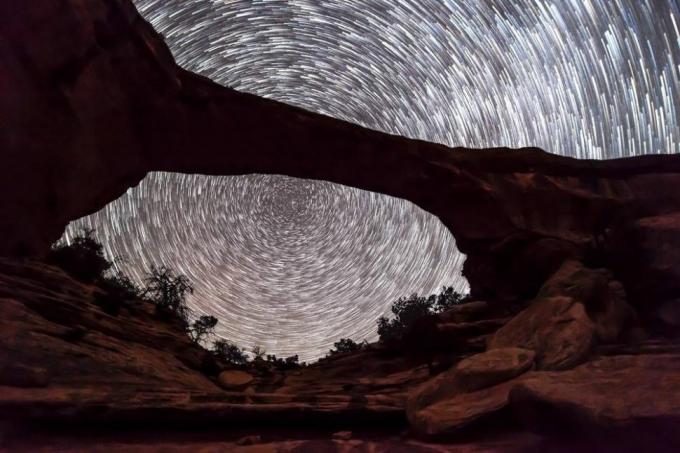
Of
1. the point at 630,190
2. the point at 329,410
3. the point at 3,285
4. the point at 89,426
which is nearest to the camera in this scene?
the point at 89,426

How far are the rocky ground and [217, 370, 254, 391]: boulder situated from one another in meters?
1.56

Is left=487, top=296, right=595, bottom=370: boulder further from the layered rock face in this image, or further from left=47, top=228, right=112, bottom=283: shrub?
left=47, top=228, right=112, bottom=283: shrub

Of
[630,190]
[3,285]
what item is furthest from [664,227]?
[3,285]

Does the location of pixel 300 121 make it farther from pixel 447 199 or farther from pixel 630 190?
pixel 630 190

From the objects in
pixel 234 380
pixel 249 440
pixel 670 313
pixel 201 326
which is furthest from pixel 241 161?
pixel 670 313

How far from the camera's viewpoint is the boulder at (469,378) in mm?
4465

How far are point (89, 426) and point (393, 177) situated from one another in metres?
Result: 10.9

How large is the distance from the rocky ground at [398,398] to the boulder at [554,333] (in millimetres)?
20

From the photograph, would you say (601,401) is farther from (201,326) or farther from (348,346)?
(348,346)

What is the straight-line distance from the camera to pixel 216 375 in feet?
31.4

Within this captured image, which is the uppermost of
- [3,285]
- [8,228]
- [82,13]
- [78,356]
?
[82,13]

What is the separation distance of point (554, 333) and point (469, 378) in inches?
61.2

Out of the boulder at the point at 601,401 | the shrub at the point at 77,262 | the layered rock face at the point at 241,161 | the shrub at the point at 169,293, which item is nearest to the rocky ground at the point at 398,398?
the boulder at the point at 601,401

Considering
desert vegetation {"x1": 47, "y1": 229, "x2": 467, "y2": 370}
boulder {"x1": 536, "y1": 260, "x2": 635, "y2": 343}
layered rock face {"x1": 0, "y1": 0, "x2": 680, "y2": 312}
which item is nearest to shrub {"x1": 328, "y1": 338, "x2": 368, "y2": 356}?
desert vegetation {"x1": 47, "y1": 229, "x2": 467, "y2": 370}
